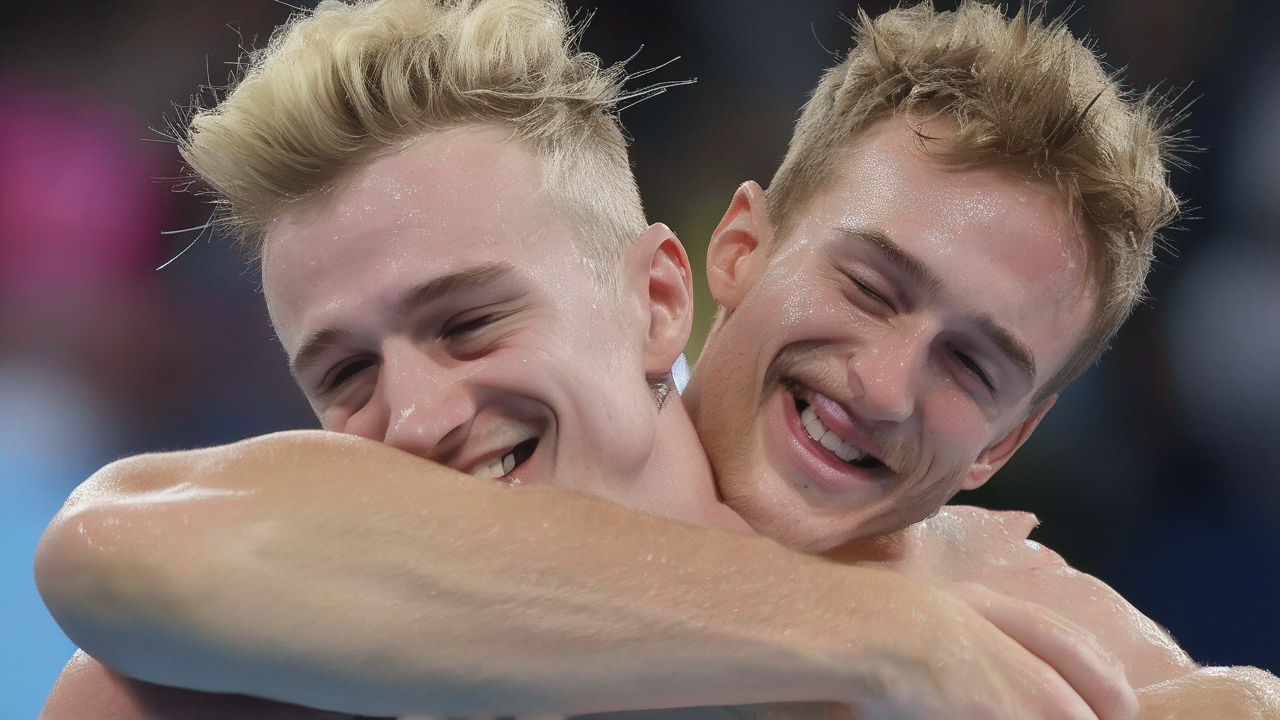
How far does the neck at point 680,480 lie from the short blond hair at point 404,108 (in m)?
0.29

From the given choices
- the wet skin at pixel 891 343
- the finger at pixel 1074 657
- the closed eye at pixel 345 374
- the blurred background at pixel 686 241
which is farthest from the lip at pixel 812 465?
the blurred background at pixel 686 241

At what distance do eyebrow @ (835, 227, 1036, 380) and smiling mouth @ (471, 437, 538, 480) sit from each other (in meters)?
0.72

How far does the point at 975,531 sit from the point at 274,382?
2.48 meters

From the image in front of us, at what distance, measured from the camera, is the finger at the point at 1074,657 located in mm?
1397

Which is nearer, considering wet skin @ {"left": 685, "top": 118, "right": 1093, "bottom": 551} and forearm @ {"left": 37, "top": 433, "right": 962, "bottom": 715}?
forearm @ {"left": 37, "top": 433, "right": 962, "bottom": 715}

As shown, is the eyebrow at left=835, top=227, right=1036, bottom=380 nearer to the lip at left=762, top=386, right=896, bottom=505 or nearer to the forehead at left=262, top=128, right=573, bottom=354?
the lip at left=762, top=386, right=896, bottom=505

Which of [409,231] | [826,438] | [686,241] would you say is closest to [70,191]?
[686,241]

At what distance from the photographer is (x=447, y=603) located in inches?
45.8

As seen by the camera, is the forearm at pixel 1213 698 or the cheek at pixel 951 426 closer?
the forearm at pixel 1213 698

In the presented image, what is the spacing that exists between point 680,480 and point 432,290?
0.54m

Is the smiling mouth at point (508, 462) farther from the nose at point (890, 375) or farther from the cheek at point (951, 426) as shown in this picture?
the cheek at point (951, 426)

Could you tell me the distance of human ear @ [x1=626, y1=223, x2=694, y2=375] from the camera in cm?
174

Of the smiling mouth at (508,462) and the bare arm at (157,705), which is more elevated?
the smiling mouth at (508,462)

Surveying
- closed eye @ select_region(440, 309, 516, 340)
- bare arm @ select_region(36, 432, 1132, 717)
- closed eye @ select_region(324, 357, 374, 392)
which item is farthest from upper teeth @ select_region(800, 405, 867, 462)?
closed eye @ select_region(324, 357, 374, 392)
